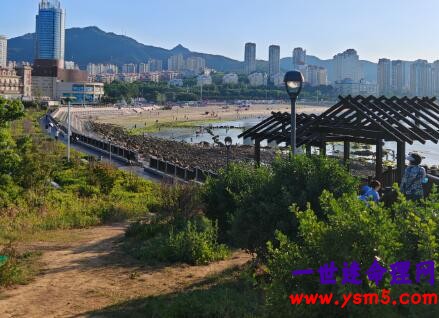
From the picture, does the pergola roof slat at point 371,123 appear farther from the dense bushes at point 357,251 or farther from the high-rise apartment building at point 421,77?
the high-rise apartment building at point 421,77

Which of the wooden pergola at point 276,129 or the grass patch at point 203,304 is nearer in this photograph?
the grass patch at point 203,304

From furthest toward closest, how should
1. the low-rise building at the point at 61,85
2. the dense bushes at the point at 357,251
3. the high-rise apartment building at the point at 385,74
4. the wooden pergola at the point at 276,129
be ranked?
1. the high-rise apartment building at the point at 385,74
2. the low-rise building at the point at 61,85
3. the wooden pergola at the point at 276,129
4. the dense bushes at the point at 357,251

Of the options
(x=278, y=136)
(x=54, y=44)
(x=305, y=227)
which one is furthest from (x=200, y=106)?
(x=305, y=227)

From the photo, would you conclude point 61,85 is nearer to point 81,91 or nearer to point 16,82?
point 81,91

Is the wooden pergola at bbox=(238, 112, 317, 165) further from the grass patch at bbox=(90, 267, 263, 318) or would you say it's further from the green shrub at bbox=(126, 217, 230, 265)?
the grass patch at bbox=(90, 267, 263, 318)

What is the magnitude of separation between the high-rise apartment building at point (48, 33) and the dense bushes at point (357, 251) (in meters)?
184

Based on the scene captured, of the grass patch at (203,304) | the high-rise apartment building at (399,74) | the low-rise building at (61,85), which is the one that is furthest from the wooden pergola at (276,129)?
the high-rise apartment building at (399,74)

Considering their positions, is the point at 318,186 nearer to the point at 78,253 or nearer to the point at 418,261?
the point at 418,261

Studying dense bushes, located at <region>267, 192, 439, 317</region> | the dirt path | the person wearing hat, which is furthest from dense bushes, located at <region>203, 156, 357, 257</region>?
dense bushes, located at <region>267, 192, 439, 317</region>

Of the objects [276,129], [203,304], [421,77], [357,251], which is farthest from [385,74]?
[357,251]

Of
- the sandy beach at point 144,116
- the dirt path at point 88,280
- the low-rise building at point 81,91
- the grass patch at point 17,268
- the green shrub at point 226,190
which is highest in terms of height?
the low-rise building at point 81,91

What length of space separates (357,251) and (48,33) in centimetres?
18699

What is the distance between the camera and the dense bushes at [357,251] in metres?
2.53

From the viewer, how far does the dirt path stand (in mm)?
5066
